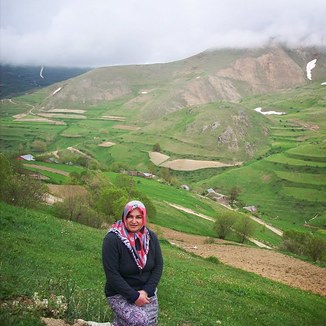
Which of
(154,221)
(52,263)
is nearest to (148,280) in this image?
(52,263)

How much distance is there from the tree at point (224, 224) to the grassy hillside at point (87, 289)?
41.3 meters

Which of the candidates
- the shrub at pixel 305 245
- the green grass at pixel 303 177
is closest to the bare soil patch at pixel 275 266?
the shrub at pixel 305 245

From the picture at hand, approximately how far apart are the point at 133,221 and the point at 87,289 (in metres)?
8.04

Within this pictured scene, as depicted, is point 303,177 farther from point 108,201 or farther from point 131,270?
point 131,270

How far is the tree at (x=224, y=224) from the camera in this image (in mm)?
72188

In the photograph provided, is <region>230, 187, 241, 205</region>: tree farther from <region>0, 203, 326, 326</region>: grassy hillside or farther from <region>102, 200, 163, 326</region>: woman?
<region>102, 200, 163, 326</region>: woman

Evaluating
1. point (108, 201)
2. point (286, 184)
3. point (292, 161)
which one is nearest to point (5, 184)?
point (108, 201)

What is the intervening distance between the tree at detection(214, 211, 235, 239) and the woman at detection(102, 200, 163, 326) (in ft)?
215

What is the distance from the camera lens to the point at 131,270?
316 inches

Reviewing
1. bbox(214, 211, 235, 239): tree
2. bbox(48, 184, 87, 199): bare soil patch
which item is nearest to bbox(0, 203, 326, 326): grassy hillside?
bbox(48, 184, 87, 199): bare soil patch

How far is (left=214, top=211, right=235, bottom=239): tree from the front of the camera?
2842 inches

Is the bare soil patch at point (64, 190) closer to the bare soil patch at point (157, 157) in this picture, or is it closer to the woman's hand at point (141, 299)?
the woman's hand at point (141, 299)

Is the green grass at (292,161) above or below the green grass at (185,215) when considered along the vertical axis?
above

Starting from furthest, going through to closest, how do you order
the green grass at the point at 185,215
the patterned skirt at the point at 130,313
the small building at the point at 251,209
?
1. the small building at the point at 251,209
2. the green grass at the point at 185,215
3. the patterned skirt at the point at 130,313
